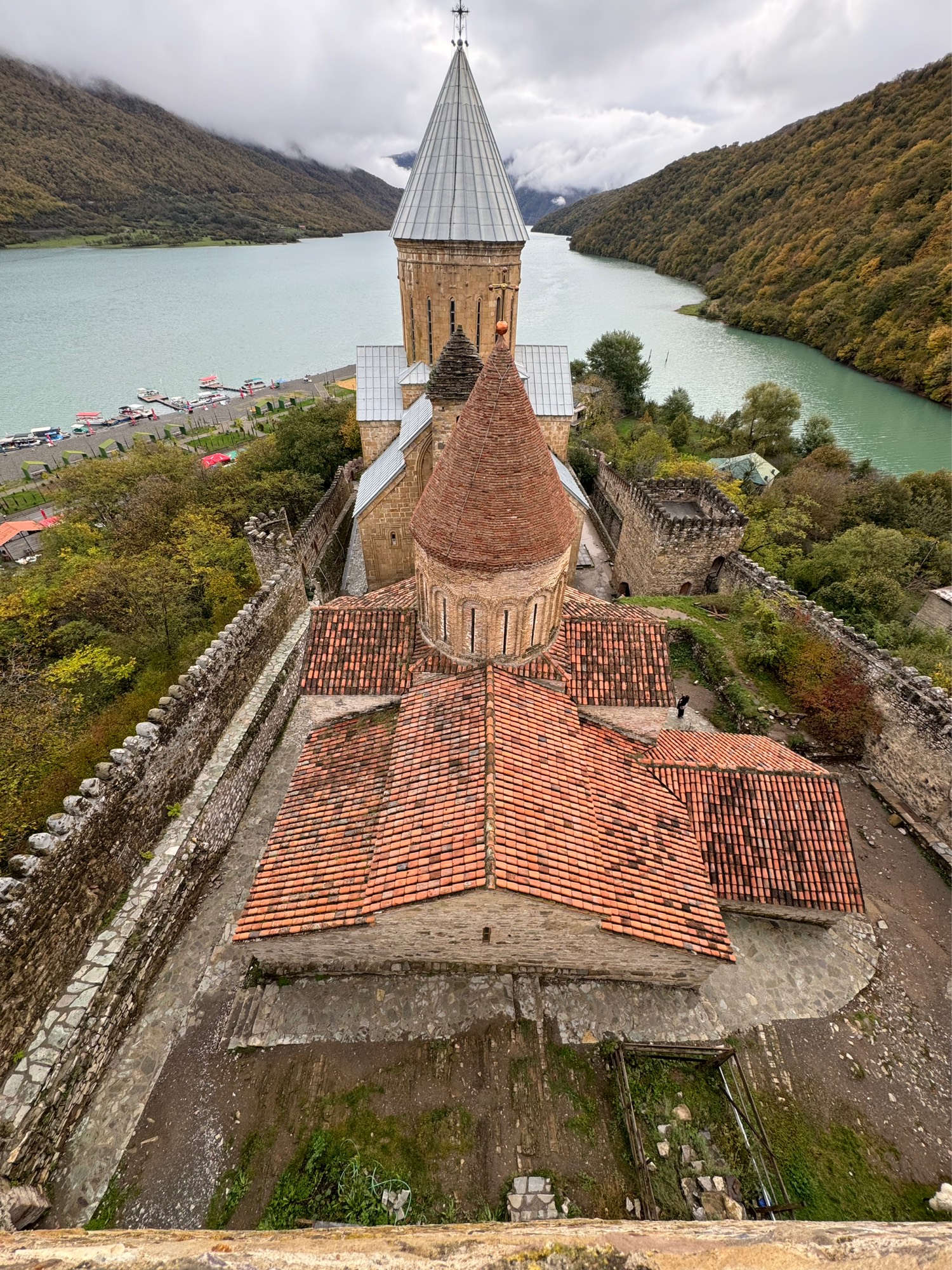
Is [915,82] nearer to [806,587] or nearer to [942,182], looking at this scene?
[942,182]

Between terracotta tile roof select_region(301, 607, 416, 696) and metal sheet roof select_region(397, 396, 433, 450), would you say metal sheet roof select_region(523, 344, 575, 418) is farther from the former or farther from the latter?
terracotta tile roof select_region(301, 607, 416, 696)

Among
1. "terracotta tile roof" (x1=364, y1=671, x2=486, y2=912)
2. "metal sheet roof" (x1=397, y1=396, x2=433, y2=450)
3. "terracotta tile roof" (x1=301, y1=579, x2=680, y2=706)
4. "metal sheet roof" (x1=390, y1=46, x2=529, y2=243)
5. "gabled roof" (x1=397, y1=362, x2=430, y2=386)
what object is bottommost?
"terracotta tile roof" (x1=364, y1=671, x2=486, y2=912)

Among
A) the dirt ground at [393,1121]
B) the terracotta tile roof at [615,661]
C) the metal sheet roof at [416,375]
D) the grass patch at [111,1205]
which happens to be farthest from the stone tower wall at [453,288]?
the grass patch at [111,1205]

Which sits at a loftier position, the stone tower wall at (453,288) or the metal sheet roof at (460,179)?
the metal sheet roof at (460,179)

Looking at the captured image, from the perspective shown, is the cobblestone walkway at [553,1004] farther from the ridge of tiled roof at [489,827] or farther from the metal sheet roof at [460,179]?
the metal sheet roof at [460,179]

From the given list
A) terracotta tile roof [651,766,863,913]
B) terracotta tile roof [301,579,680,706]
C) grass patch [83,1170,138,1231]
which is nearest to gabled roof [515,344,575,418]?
terracotta tile roof [301,579,680,706]

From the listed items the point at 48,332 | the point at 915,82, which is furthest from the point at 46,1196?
the point at 915,82

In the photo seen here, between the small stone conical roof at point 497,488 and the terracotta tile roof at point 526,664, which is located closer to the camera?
the small stone conical roof at point 497,488
